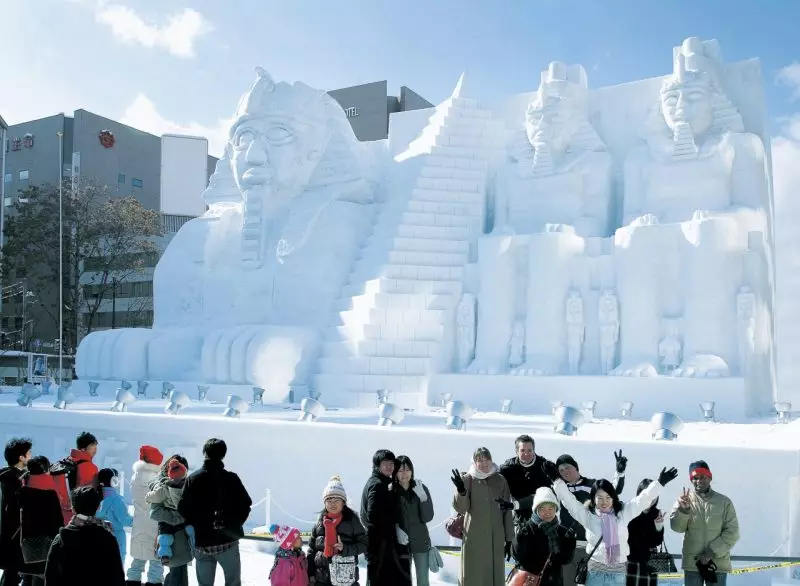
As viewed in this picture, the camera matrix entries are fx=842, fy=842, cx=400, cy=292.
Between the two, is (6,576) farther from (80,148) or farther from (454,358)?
(80,148)

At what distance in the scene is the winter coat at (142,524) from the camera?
5.03m

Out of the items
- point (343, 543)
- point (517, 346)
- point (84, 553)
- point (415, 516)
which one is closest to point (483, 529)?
point (415, 516)

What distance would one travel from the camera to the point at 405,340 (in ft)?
39.5

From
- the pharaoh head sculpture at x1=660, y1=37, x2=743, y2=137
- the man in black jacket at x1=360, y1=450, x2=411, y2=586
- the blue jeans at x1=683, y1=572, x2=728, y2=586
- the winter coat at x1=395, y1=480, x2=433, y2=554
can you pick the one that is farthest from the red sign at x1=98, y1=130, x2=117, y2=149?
the blue jeans at x1=683, y1=572, x2=728, y2=586

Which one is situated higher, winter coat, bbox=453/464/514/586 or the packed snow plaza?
the packed snow plaza

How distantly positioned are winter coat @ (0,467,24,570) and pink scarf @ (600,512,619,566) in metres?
3.24

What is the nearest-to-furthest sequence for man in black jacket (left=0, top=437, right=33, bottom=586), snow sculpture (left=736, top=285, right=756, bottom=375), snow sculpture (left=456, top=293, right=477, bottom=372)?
1. man in black jacket (left=0, top=437, right=33, bottom=586)
2. snow sculpture (left=736, top=285, right=756, bottom=375)
3. snow sculpture (left=456, top=293, right=477, bottom=372)

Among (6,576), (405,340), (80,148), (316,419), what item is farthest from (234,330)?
(80,148)

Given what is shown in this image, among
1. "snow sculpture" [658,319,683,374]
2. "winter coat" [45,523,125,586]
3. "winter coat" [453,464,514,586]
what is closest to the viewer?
"winter coat" [45,523,125,586]

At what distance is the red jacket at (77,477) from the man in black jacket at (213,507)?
865mm

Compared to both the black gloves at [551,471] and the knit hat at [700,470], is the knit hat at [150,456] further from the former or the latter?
the knit hat at [700,470]

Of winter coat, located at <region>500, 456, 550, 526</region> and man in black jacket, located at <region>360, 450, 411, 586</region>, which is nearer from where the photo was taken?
man in black jacket, located at <region>360, 450, 411, 586</region>

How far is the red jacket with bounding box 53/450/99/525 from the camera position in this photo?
4859 mm

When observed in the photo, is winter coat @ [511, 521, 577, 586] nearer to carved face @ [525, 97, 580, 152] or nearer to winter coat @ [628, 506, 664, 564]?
winter coat @ [628, 506, 664, 564]
